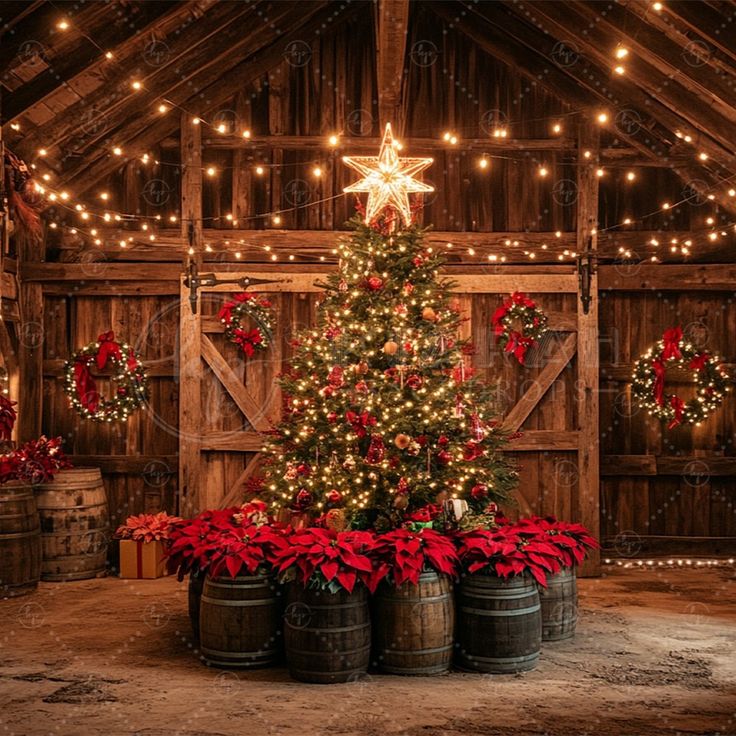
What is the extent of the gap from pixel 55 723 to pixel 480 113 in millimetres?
6363

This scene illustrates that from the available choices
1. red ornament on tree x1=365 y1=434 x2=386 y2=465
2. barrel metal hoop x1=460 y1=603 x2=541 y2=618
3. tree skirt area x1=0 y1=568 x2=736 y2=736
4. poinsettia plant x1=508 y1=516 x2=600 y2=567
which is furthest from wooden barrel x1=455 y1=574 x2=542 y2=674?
red ornament on tree x1=365 y1=434 x2=386 y2=465

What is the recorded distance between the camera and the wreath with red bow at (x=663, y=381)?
8.05 m

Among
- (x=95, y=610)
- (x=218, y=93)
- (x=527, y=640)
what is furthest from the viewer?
(x=218, y=93)

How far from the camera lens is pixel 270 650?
5.19 meters

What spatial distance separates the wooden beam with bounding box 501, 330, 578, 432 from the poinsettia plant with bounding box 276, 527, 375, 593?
3.27 m

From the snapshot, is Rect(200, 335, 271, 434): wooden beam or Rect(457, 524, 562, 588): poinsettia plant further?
Rect(200, 335, 271, 434): wooden beam

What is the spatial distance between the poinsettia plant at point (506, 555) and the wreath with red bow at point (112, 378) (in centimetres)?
379

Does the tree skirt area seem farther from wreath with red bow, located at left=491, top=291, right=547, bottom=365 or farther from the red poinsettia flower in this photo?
wreath with red bow, located at left=491, top=291, right=547, bottom=365

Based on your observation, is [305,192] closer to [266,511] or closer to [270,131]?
[270,131]

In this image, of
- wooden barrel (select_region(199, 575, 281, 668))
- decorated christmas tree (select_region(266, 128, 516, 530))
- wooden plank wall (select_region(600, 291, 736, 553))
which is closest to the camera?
wooden barrel (select_region(199, 575, 281, 668))

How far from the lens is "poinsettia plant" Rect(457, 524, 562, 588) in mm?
5188

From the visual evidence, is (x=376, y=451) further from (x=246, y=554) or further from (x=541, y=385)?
(x=541, y=385)

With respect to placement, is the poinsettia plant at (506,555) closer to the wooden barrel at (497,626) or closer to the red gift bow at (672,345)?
the wooden barrel at (497,626)

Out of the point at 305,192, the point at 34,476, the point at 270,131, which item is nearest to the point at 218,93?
the point at 270,131
